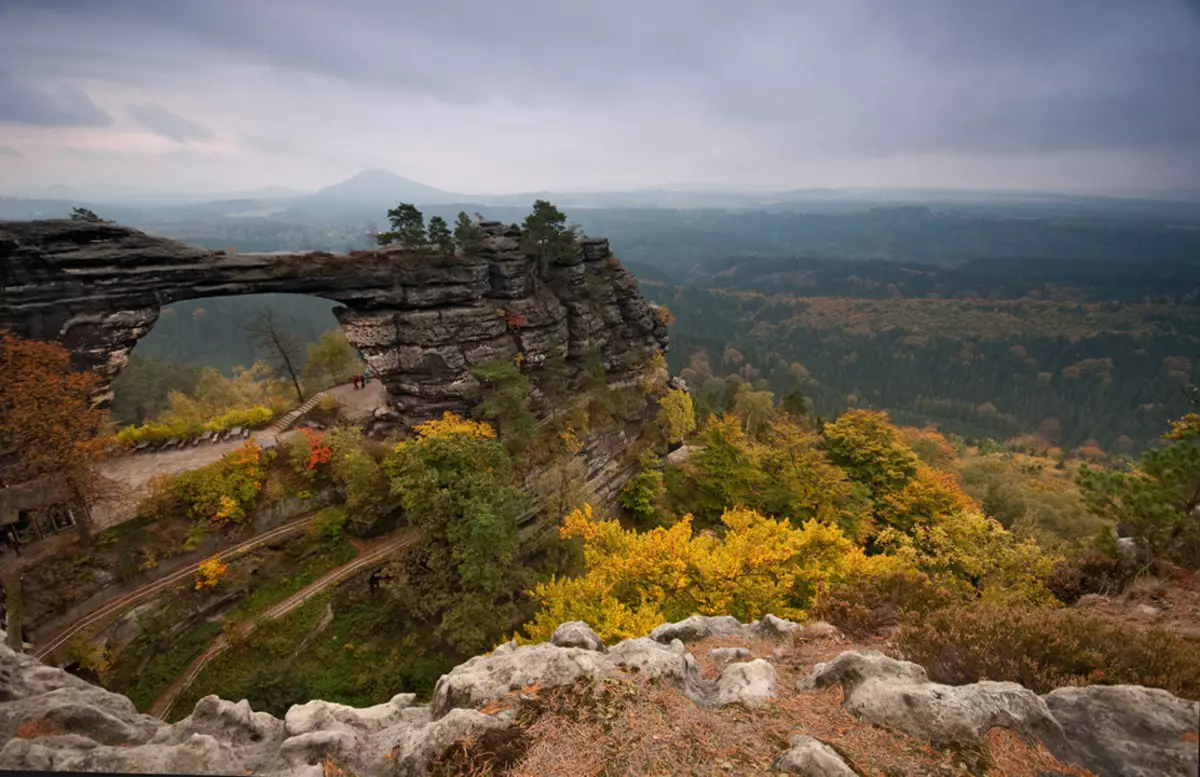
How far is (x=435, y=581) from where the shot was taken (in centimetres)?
2122

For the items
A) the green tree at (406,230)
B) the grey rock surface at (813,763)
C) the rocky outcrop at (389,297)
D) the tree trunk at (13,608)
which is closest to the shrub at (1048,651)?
the grey rock surface at (813,763)

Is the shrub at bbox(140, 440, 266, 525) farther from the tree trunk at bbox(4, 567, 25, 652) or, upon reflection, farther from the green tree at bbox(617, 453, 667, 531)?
the green tree at bbox(617, 453, 667, 531)

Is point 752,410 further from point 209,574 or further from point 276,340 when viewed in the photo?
point 209,574

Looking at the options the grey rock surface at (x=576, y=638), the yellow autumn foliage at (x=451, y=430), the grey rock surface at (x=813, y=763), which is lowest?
the grey rock surface at (x=576, y=638)

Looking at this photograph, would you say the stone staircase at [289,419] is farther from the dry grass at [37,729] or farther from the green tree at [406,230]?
the dry grass at [37,729]

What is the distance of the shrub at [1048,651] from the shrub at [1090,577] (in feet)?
19.6

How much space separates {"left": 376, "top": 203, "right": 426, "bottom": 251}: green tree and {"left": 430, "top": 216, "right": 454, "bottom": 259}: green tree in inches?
26.4

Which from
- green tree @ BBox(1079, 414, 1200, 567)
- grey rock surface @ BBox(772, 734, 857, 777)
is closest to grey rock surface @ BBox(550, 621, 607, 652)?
grey rock surface @ BBox(772, 734, 857, 777)

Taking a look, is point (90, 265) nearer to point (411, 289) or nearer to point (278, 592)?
point (411, 289)

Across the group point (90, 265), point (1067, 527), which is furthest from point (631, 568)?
point (1067, 527)

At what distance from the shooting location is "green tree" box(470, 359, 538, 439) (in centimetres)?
3011

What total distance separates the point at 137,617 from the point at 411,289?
68.5 ft

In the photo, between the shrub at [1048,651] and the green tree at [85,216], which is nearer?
the shrub at [1048,651]

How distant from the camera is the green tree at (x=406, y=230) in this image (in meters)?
31.7
